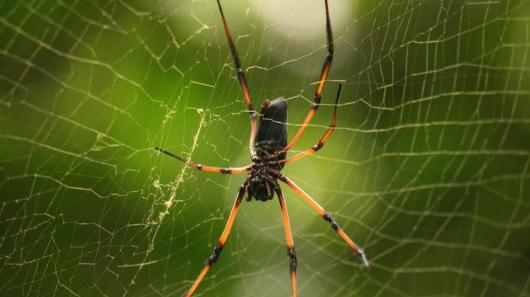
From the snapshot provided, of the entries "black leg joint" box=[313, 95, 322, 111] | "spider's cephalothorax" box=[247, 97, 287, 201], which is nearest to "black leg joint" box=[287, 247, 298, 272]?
"spider's cephalothorax" box=[247, 97, 287, 201]

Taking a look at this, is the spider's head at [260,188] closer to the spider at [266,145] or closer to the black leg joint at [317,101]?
the spider at [266,145]

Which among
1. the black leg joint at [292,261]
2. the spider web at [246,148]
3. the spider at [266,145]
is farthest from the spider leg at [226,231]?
the black leg joint at [292,261]

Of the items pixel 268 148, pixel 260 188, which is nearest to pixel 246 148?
pixel 260 188

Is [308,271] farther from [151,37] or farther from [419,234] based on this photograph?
[151,37]

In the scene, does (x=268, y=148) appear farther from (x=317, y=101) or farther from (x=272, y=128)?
(x=317, y=101)

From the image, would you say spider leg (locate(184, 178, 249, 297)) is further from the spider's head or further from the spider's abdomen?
the spider's abdomen

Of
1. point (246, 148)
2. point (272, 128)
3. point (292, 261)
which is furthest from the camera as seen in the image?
point (246, 148)

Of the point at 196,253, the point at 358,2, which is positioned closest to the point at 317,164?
the point at 358,2
